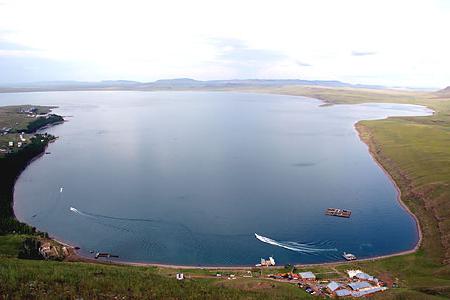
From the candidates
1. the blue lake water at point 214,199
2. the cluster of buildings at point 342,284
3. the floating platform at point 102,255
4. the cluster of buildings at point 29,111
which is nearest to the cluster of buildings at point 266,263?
the blue lake water at point 214,199

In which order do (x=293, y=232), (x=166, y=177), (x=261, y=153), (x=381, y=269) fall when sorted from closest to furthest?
(x=381, y=269) < (x=293, y=232) < (x=166, y=177) < (x=261, y=153)

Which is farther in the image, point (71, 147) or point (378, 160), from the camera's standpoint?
point (71, 147)

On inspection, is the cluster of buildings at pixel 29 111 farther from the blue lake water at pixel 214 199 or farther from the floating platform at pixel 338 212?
the floating platform at pixel 338 212

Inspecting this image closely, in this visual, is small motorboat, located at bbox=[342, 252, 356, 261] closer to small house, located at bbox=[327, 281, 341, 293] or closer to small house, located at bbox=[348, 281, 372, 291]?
small house, located at bbox=[348, 281, 372, 291]

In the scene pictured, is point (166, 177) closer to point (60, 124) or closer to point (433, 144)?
point (433, 144)

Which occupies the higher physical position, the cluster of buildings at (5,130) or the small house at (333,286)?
the cluster of buildings at (5,130)

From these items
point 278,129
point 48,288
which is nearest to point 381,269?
point 48,288

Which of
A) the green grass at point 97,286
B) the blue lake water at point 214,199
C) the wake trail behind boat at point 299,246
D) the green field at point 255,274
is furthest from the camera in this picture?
the blue lake water at point 214,199
